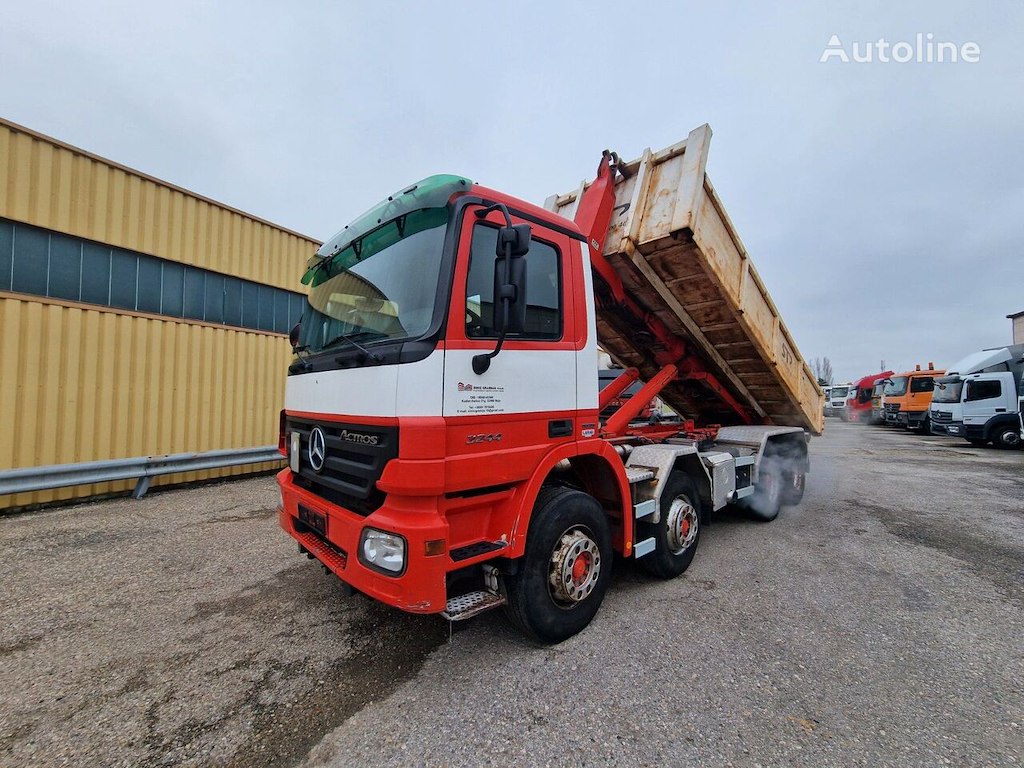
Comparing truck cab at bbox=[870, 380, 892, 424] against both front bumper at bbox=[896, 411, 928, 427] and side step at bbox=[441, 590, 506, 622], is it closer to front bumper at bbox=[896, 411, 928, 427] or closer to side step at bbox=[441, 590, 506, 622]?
front bumper at bbox=[896, 411, 928, 427]

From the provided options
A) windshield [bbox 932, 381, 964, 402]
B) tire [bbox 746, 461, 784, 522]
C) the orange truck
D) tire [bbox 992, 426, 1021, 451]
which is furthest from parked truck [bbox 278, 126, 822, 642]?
the orange truck

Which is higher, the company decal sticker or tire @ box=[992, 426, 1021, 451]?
the company decal sticker

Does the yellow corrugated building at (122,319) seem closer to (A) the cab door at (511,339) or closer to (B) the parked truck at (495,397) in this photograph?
(B) the parked truck at (495,397)

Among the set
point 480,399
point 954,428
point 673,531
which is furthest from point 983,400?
point 480,399

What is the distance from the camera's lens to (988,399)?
13.7 m

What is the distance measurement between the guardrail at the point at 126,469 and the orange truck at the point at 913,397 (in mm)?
23623

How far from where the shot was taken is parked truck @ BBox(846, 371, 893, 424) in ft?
86.5

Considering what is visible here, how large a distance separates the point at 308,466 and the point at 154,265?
617 cm

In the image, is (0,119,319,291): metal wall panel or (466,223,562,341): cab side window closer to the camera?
(466,223,562,341): cab side window

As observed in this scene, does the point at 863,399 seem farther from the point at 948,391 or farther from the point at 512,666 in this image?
the point at 512,666

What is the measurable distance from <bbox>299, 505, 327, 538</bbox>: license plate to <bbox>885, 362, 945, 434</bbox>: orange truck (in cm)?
2330

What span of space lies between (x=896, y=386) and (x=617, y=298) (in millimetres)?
24509

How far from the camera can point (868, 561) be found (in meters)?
4.07

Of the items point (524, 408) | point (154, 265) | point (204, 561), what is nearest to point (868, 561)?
point (524, 408)
